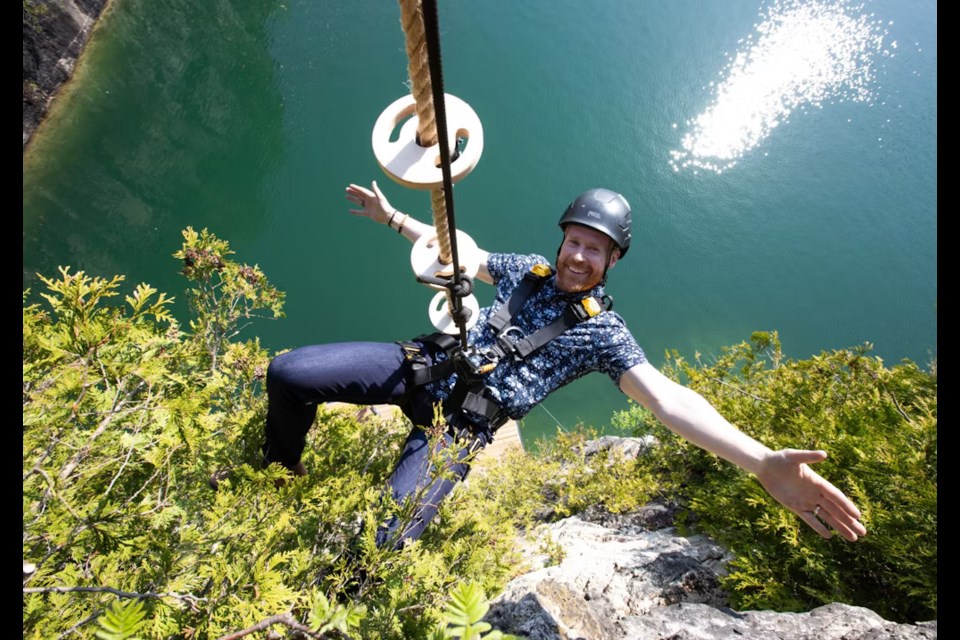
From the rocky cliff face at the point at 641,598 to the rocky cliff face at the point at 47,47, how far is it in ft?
30.9

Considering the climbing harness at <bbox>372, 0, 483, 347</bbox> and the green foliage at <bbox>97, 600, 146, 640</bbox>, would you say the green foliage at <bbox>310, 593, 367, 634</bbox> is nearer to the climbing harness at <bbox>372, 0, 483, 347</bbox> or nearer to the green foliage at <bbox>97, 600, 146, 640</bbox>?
the green foliage at <bbox>97, 600, 146, 640</bbox>

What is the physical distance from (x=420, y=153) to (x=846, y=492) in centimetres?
263

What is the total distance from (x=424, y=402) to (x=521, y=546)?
1.44m

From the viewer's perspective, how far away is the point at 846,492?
244 centimetres

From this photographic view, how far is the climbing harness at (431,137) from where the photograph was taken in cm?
112

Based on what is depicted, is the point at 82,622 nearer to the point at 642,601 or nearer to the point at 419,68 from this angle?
the point at 419,68

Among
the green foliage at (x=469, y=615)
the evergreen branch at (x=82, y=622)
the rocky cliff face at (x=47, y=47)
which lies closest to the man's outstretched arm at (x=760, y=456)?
the green foliage at (x=469, y=615)

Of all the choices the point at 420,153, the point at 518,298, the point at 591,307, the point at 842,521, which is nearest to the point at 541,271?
the point at 518,298

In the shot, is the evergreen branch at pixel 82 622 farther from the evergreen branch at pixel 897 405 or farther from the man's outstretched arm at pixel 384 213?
the evergreen branch at pixel 897 405

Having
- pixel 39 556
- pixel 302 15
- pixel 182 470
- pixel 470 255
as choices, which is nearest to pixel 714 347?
pixel 470 255

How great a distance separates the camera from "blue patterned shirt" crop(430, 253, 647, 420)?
2039 millimetres

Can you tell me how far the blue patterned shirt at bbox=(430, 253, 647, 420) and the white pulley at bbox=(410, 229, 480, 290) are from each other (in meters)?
0.32

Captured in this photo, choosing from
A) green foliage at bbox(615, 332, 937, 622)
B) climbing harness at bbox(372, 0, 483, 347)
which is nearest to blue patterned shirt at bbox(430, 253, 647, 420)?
climbing harness at bbox(372, 0, 483, 347)

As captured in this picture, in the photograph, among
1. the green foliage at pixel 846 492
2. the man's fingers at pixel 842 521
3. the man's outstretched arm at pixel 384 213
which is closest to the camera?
the man's fingers at pixel 842 521
